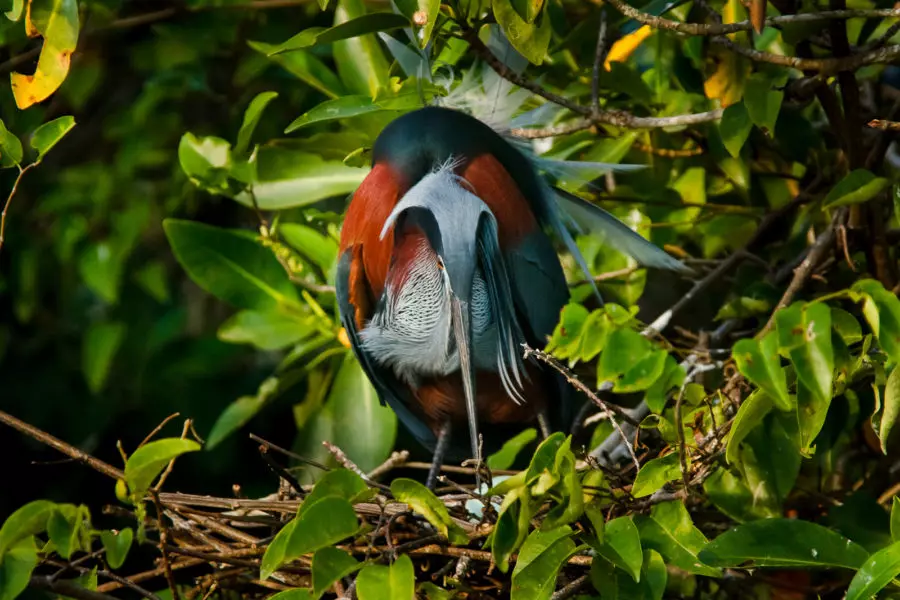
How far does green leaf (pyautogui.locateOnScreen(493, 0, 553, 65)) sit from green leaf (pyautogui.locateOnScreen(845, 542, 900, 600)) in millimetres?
863

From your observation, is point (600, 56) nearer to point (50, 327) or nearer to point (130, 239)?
point (130, 239)

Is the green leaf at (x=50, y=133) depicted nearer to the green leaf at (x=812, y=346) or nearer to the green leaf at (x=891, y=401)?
the green leaf at (x=812, y=346)

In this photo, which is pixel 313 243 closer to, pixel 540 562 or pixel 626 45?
pixel 626 45

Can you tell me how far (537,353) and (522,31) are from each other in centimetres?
49

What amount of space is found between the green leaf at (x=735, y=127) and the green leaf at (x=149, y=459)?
1025mm

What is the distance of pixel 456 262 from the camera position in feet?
6.61

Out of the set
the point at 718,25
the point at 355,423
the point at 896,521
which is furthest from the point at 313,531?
the point at 355,423

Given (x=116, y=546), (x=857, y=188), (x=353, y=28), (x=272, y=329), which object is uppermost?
(x=353, y=28)

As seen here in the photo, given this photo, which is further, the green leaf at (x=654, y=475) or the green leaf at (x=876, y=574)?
the green leaf at (x=654, y=475)

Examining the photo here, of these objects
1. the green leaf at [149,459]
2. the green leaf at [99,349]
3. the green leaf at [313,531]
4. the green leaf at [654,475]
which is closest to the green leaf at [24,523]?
the green leaf at [149,459]

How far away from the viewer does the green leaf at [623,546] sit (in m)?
1.34

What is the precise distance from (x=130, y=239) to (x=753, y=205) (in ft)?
5.49

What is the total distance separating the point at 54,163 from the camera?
11.9 feet

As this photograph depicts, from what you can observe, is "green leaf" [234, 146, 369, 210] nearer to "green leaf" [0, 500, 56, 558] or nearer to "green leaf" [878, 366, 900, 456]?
"green leaf" [0, 500, 56, 558]
